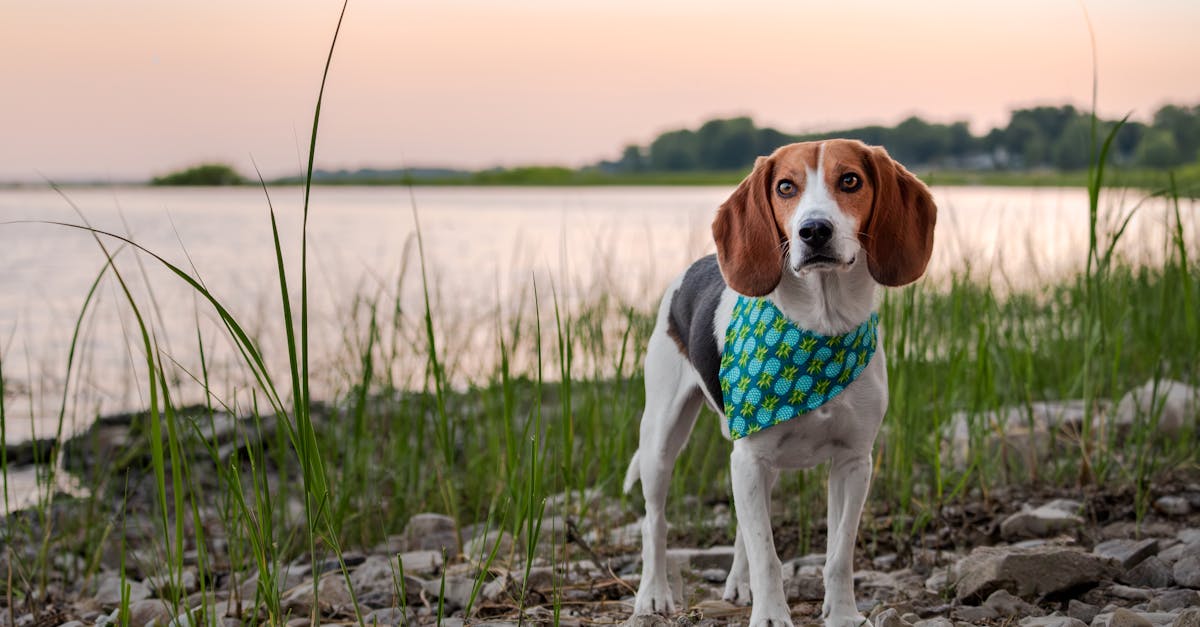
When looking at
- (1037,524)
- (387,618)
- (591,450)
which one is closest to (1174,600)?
(1037,524)

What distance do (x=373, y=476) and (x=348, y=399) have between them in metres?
0.49

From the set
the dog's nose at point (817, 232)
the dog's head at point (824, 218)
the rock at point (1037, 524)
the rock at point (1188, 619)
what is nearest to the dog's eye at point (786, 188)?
the dog's head at point (824, 218)

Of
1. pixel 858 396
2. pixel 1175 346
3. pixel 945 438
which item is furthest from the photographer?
pixel 1175 346

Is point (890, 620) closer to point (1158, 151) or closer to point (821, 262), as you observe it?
point (821, 262)

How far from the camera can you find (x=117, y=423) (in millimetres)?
8227

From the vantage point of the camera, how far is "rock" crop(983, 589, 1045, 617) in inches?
136

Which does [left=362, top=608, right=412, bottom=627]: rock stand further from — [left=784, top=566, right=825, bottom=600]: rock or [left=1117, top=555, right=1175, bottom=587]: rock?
[left=1117, top=555, right=1175, bottom=587]: rock

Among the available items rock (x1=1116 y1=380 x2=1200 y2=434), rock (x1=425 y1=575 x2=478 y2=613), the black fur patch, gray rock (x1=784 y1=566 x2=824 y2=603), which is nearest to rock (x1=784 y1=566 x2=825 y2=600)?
gray rock (x1=784 y1=566 x2=824 y2=603)

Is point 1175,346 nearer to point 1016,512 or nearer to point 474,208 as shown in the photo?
point 1016,512

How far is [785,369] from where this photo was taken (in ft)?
10.3

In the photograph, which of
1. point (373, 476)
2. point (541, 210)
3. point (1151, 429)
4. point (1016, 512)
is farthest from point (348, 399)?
point (541, 210)

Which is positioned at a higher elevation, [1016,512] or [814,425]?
[814,425]

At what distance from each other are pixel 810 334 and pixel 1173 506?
2.48 metres

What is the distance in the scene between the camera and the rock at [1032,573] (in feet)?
11.7
